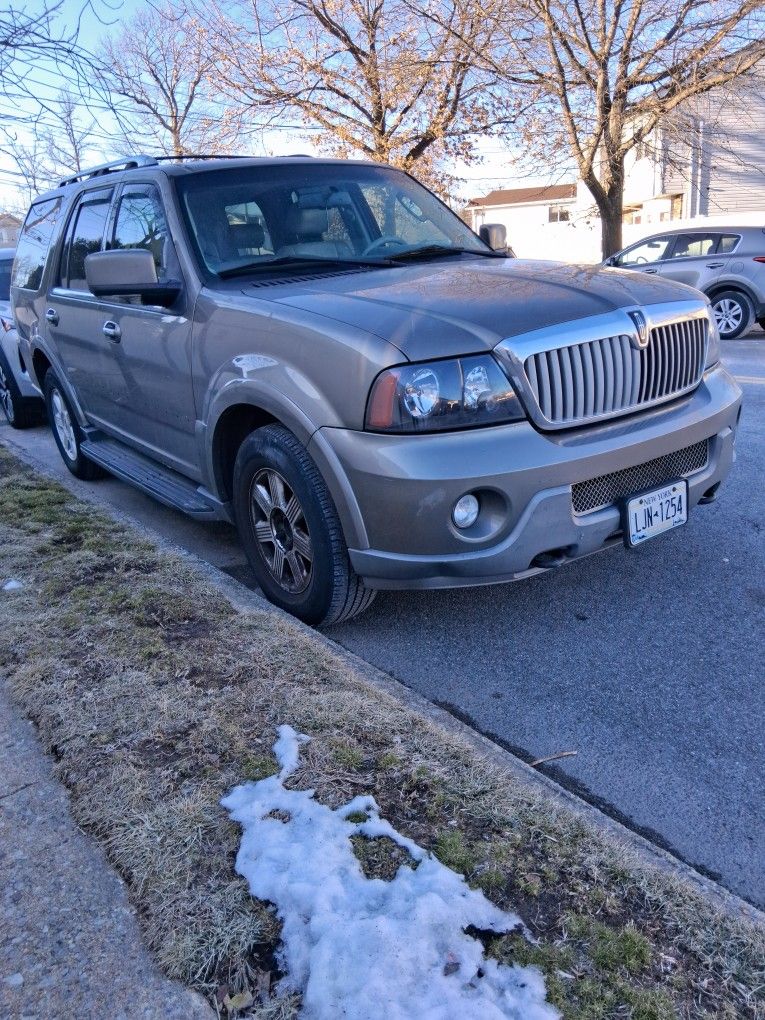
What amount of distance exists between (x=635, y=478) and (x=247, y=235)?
2.21 m

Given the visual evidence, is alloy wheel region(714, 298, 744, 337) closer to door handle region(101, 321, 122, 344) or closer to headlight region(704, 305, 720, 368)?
headlight region(704, 305, 720, 368)

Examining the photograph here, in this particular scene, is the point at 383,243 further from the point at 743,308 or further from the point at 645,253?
the point at 645,253

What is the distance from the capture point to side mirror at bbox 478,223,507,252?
5258 mm

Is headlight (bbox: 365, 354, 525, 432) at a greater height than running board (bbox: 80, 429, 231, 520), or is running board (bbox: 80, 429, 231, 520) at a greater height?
headlight (bbox: 365, 354, 525, 432)

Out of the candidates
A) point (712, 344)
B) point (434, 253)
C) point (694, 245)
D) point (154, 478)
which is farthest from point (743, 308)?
point (154, 478)

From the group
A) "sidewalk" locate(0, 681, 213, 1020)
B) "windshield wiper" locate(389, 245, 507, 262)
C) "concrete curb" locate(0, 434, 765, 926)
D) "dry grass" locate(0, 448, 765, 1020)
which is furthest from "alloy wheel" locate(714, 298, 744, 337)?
"sidewalk" locate(0, 681, 213, 1020)

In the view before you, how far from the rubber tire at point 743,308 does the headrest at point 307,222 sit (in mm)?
9782

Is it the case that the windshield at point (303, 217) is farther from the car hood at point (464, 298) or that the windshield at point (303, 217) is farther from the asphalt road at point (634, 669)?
the asphalt road at point (634, 669)

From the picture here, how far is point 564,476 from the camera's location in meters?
3.13

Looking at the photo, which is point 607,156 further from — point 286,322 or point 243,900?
point 243,900

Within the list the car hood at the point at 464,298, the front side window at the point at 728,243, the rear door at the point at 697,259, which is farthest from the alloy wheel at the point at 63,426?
the front side window at the point at 728,243

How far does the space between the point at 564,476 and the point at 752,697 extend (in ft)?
3.36

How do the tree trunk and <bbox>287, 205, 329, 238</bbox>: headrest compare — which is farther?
the tree trunk

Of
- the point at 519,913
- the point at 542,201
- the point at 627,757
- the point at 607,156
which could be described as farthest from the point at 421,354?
the point at 542,201
